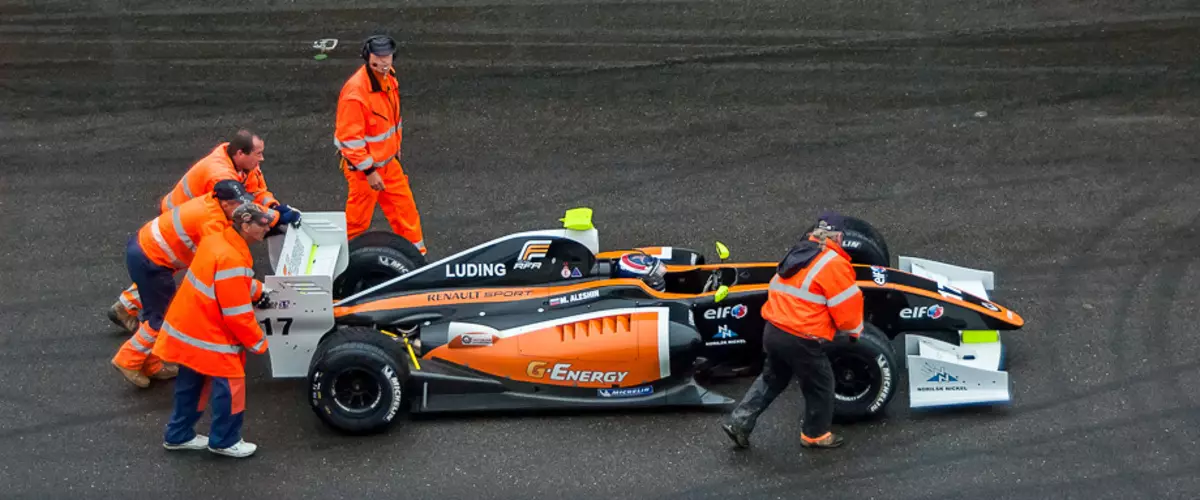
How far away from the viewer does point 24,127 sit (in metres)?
12.6

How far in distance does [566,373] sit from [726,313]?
3.62ft

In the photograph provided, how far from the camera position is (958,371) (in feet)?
26.9

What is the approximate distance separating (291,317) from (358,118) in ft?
5.61

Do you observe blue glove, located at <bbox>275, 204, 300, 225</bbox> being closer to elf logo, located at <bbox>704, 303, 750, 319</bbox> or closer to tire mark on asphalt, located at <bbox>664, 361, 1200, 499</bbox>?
Result: elf logo, located at <bbox>704, 303, 750, 319</bbox>

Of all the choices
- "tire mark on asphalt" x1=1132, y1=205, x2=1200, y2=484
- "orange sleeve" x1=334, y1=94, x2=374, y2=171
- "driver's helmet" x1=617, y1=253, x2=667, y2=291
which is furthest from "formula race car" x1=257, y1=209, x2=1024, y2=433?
"tire mark on asphalt" x1=1132, y1=205, x2=1200, y2=484

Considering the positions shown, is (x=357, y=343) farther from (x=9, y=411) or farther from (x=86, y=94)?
(x=86, y=94)

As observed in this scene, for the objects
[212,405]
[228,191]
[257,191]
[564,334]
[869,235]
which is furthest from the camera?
[869,235]

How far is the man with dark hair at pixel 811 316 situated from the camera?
24.4ft

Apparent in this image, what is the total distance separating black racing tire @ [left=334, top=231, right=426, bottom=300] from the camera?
9.06 metres

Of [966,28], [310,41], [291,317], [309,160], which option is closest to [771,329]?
[291,317]

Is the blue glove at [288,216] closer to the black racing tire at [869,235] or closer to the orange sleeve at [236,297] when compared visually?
the orange sleeve at [236,297]

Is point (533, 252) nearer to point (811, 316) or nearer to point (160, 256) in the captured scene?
point (811, 316)

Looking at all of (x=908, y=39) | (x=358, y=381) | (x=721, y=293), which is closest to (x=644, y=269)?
(x=721, y=293)

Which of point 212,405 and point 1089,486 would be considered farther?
point 212,405
